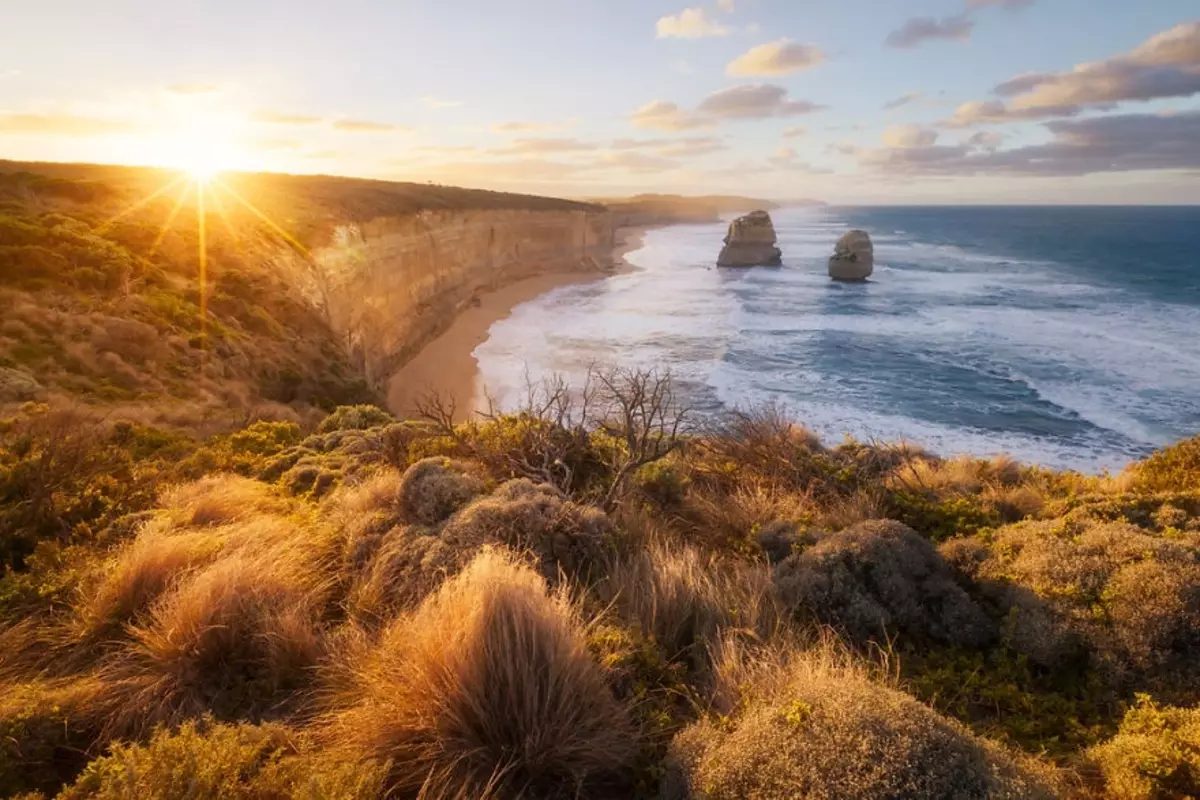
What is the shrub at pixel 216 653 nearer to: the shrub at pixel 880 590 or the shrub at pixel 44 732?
the shrub at pixel 44 732

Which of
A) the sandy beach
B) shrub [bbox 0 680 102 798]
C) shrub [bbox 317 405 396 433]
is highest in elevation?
shrub [bbox 0 680 102 798]

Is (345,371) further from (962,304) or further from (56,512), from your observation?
(962,304)

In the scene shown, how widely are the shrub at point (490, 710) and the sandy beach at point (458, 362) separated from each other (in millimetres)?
7745

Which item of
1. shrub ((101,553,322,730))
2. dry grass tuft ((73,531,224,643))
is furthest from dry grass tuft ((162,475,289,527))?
shrub ((101,553,322,730))

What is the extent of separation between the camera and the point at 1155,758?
2650 millimetres

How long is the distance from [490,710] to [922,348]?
33838 millimetres

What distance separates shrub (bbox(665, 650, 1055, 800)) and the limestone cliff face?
21.9 meters

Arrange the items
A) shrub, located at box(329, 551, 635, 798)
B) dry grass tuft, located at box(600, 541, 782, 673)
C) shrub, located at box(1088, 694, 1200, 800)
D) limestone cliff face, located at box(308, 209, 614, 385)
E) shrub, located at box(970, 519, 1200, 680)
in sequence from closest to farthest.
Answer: shrub, located at box(1088, 694, 1200, 800) < shrub, located at box(329, 551, 635, 798) < shrub, located at box(970, 519, 1200, 680) < dry grass tuft, located at box(600, 541, 782, 673) < limestone cliff face, located at box(308, 209, 614, 385)

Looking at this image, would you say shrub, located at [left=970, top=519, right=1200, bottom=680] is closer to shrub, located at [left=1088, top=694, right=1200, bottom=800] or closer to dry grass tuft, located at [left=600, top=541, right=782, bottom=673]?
shrub, located at [left=1088, top=694, right=1200, bottom=800]

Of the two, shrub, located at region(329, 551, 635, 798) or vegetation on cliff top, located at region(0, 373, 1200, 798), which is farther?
shrub, located at region(329, 551, 635, 798)

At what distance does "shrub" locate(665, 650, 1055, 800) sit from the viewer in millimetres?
2283

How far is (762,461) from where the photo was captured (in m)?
7.96

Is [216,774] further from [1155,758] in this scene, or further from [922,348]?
[922,348]

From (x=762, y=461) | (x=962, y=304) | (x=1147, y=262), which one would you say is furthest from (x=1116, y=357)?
(x=1147, y=262)
